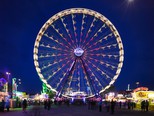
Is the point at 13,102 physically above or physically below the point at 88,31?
below

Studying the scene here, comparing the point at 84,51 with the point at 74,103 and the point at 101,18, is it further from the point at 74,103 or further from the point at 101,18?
the point at 74,103

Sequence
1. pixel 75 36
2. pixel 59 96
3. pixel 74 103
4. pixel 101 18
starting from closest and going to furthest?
pixel 75 36
pixel 101 18
pixel 59 96
pixel 74 103

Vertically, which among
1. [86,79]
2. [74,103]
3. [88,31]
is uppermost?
[88,31]

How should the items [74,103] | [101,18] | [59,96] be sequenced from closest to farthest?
[101,18], [59,96], [74,103]

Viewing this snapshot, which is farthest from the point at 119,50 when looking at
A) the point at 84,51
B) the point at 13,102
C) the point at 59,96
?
the point at 13,102

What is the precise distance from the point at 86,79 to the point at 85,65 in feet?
9.44

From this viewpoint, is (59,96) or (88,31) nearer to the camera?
(88,31)

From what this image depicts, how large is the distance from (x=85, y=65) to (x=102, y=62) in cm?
276

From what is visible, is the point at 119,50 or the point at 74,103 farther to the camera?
the point at 74,103

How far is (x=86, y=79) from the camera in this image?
51.1m

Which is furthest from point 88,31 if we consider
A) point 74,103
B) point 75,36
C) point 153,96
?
point 74,103

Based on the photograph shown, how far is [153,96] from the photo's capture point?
2057 inches

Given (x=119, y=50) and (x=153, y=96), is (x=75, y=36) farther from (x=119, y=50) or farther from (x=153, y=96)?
(x=153, y=96)

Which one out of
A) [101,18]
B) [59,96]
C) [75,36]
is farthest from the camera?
[59,96]
